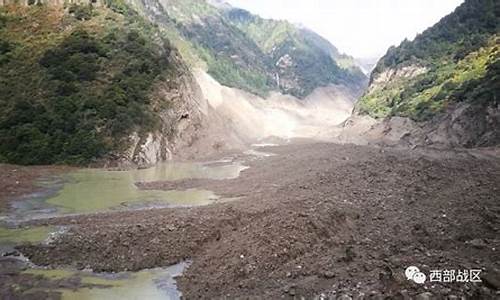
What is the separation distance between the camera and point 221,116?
335 ft

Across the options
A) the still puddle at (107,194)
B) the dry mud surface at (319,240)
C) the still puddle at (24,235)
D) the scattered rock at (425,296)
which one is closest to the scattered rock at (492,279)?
the dry mud surface at (319,240)

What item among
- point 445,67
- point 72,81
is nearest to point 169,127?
point 72,81

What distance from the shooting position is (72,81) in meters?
66.9

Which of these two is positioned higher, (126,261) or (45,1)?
(45,1)

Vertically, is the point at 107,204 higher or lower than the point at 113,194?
lower

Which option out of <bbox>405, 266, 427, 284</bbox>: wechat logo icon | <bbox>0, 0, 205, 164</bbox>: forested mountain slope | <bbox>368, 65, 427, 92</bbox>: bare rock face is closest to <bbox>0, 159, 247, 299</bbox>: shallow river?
<bbox>0, 0, 205, 164</bbox>: forested mountain slope

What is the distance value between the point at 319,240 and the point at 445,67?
9122 cm

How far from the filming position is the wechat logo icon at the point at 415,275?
14.6m

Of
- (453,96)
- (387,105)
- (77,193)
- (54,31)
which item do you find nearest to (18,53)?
(54,31)

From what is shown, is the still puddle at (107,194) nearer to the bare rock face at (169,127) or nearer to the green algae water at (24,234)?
the green algae water at (24,234)

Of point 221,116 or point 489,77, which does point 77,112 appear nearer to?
point 221,116

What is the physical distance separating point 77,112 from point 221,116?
4196cm

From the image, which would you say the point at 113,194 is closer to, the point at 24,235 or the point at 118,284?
the point at 24,235

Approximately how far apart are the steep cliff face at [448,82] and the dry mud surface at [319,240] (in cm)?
2624
